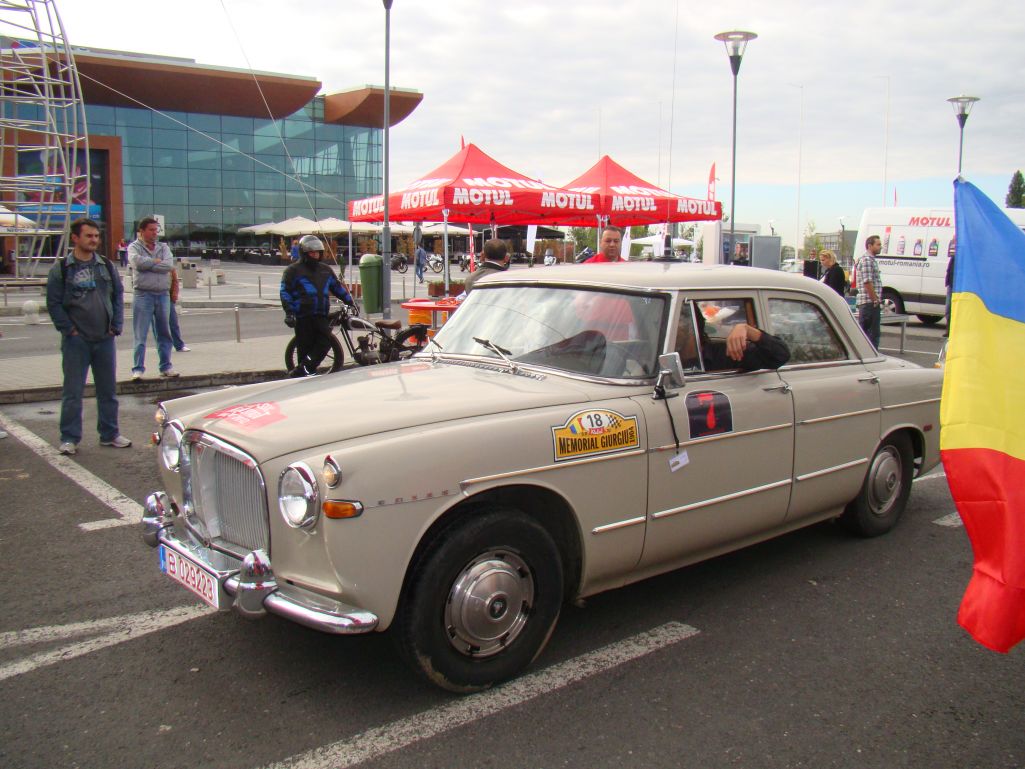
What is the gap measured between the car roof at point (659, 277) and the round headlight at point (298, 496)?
1.90 m

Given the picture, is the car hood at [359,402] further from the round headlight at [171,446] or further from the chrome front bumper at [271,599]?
the chrome front bumper at [271,599]

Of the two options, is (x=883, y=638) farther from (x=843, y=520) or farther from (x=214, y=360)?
(x=214, y=360)

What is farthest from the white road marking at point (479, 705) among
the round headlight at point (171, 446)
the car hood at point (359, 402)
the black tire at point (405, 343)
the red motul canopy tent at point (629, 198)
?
the red motul canopy tent at point (629, 198)

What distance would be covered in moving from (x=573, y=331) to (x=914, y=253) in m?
19.1

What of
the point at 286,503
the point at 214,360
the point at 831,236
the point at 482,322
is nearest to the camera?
the point at 286,503

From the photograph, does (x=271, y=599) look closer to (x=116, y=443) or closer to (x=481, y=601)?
(x=481, y=601)

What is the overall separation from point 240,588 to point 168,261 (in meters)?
8.42

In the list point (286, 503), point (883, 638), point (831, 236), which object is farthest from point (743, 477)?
point (831, 236)

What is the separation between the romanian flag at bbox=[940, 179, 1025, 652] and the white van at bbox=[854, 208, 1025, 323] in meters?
18.4

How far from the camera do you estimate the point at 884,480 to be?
16.8 feet

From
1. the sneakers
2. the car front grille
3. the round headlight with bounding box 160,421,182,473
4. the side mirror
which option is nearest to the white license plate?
the car front grille

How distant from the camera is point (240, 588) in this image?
3.01 meters

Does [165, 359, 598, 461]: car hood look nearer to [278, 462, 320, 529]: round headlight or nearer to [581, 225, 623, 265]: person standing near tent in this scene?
[278, 462, 320, 529]: round headlight

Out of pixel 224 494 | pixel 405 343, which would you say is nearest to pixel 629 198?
pixel 405 343
